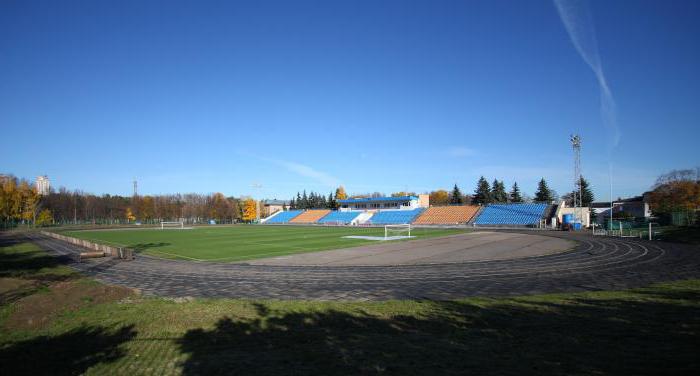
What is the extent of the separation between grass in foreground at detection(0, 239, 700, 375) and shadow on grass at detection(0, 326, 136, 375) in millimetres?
31

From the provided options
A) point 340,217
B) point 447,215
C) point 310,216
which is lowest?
point 340,217

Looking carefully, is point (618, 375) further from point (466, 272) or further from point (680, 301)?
point (466, 272)

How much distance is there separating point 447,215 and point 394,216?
12.1 m

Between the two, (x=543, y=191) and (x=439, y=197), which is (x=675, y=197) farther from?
(x=439, y=197)

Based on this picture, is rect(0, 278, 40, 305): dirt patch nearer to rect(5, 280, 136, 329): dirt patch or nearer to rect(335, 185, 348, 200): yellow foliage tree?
rect(5, 280, 136, 329): dirt patch

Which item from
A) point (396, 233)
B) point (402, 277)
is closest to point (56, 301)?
point (402, 277)

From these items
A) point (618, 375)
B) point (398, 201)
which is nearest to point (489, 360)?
point (618, 375)

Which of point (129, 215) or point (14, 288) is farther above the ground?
point (129, 215)

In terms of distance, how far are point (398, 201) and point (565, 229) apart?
4368 cm

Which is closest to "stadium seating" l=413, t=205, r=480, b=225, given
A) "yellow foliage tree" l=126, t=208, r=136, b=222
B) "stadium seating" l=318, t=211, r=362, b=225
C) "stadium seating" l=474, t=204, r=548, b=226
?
"stadium seating" l=474, t=204, r=548, b=226

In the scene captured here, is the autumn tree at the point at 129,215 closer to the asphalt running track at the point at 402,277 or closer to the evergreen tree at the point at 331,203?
the evergreen tree at the point at 331,203

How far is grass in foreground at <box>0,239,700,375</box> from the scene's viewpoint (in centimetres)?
697

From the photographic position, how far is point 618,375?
6.09m

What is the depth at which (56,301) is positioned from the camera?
13.6 meters
